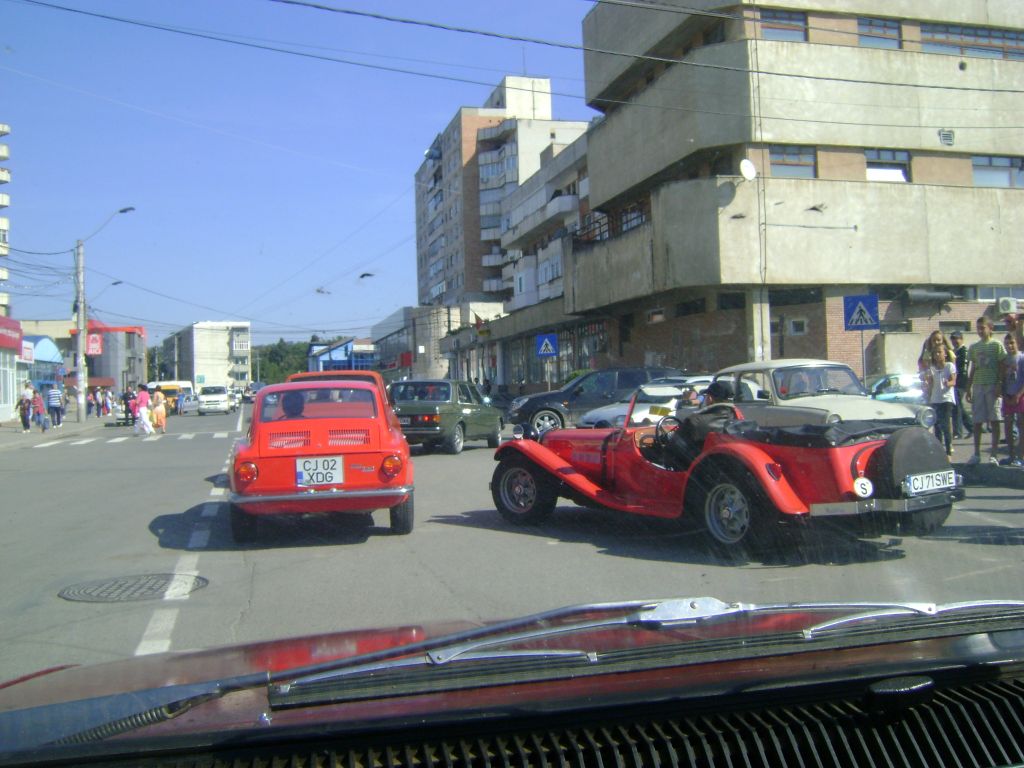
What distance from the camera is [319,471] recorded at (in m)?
8.57

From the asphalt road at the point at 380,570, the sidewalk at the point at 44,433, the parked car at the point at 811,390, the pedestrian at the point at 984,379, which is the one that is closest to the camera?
the asphalt road at the point at 380,570

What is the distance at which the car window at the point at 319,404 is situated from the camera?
929cm

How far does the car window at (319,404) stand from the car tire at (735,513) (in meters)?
3.59

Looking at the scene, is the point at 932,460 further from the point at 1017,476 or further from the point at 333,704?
the point at 333,704

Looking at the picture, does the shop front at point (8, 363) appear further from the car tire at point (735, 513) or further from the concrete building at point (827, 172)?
the car tire at point (735, 513)

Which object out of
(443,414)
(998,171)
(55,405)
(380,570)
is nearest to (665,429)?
(380,570)

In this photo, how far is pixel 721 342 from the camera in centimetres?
2881

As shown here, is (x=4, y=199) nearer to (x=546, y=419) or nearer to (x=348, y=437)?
(x=546, y=419)

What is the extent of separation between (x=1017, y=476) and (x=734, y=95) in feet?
62.5

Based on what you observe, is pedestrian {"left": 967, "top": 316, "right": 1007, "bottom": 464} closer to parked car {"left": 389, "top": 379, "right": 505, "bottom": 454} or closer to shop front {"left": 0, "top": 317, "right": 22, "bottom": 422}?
parked car {"left": 389, "top": 379, "right": 505, "bottom": 454}

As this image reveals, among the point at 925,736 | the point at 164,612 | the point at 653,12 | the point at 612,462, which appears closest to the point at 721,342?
the point at 653,12

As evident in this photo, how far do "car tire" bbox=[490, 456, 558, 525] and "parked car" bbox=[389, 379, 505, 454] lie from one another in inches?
335

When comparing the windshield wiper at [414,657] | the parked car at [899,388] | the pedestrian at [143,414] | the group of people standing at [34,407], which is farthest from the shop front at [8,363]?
the windshield wiper at [414,657]

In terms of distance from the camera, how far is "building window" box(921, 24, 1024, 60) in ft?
97.3
